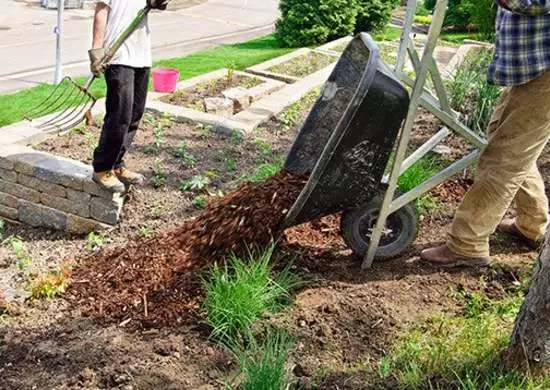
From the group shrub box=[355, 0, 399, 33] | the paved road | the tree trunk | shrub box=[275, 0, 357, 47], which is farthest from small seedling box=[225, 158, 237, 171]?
shrub box=[355, 0, 399, 33]

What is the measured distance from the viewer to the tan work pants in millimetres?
3201

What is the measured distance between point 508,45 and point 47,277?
103 inches

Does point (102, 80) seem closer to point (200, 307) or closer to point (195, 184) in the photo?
point (195, 184)

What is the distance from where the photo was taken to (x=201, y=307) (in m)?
3.20

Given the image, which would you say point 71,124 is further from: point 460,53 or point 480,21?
point 480,21

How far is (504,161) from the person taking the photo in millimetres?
3316

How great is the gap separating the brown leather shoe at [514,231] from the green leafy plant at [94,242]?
243cm

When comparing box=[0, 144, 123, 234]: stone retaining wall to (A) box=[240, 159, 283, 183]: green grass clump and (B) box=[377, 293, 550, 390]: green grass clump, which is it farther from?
(B) box=[377, 293, 550, 390]: green grass clump

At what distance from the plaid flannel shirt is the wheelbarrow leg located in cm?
33

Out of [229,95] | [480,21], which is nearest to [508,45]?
[229,95]

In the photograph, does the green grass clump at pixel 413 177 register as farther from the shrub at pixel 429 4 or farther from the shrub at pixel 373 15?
the shrub at pixel 429 4

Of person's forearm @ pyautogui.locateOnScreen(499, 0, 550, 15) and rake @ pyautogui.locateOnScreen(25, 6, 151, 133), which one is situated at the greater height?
person's forearm @ pyautogui.locateOnScreen(499, 0, 550, 15)

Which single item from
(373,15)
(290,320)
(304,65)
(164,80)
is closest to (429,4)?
(373,15)

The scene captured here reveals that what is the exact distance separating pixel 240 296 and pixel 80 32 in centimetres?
1731
